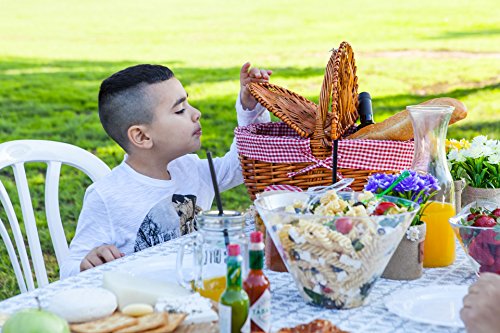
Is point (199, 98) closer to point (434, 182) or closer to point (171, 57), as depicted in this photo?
point (171, 57)

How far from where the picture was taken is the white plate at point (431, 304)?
1.64 meters

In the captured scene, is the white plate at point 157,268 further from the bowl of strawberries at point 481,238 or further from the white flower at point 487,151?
the white flower at point 487,151

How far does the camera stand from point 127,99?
8.84 ft

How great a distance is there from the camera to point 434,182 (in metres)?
2.02

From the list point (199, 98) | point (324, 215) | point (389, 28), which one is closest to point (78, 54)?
point (199, 98)

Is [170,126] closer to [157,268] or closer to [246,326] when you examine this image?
[157,268]

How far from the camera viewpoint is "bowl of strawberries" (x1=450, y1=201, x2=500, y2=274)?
181cm

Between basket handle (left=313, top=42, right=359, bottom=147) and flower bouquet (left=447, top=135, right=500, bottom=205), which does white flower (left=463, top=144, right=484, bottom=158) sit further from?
basket handle (left=313, top=42, right=359, bottom=147)

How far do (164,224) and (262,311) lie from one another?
1063 mm

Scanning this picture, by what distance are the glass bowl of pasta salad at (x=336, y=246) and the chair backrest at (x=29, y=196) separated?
45.2 inches

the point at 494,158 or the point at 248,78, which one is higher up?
the point at 248,78

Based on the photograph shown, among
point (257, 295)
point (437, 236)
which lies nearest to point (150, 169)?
point (437, 236)

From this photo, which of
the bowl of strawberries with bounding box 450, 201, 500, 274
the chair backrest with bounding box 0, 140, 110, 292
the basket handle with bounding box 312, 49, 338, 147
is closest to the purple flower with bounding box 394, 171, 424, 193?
the bowl of strawberries with bounding box 450, 201, 500, 274

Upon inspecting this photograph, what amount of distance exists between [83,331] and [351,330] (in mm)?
489
